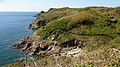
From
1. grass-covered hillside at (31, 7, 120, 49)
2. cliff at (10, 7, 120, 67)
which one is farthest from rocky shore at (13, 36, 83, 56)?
grass-covered hillside at (31, 7, 120, 49)

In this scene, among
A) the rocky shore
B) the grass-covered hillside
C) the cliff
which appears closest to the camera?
the rocky shore

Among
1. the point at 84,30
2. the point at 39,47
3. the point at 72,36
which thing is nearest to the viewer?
the point at 39,47

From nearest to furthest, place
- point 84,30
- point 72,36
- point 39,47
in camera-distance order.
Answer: point 39,47
point 72,36
point 84,30

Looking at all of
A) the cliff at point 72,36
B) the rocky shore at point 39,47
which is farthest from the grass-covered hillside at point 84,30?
the rocky shore at point 39,47

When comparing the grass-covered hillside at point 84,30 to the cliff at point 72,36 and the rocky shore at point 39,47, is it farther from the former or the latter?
the rocky shore at point 39,47

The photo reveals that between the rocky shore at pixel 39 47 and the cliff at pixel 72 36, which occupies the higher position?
the cliff at pixel 72 36

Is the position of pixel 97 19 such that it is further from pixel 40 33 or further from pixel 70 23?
pixel 40 33

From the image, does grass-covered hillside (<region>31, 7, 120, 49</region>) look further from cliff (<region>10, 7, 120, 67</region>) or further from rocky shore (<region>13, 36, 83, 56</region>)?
rocky shore (<region>13, 36, 83, 56</region>)

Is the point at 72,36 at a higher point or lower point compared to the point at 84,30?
lower

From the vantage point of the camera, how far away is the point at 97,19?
98.6m

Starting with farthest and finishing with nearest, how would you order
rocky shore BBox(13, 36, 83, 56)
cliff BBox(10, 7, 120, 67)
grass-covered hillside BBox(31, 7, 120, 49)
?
grass-covered hillside BBox(31, 7, 120, 49), cliff BBox(10, 7, 120, 67), rocky shore BBox(13, 36, 83, 56)

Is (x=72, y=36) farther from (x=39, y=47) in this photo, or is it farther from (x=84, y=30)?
(x=39, y=47)

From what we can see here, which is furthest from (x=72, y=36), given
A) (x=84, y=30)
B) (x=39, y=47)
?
(x=39, y=47)

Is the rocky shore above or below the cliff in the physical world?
below
